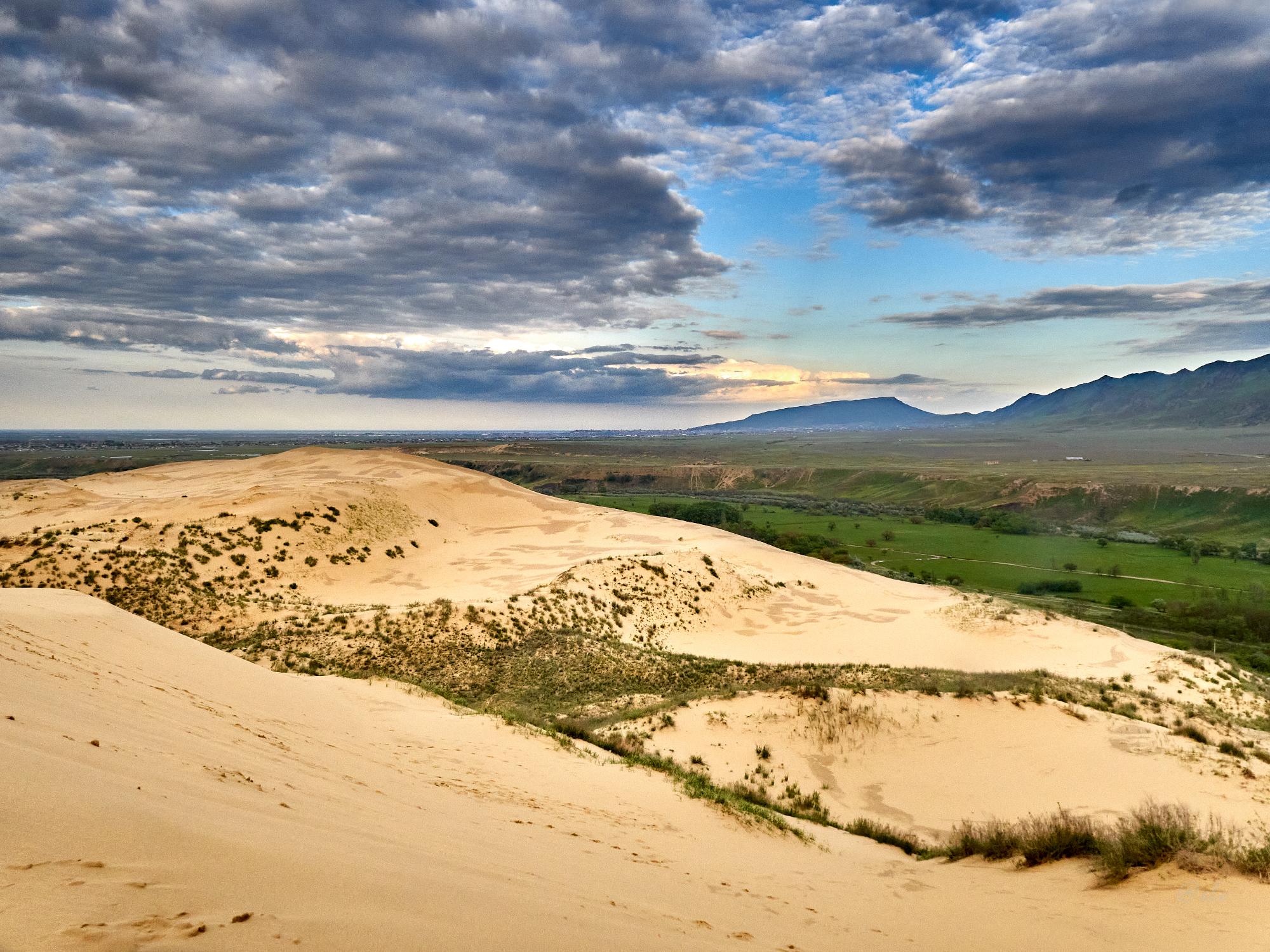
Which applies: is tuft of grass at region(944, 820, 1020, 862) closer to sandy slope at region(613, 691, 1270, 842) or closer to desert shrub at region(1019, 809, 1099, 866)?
desert shrub at region(1019, 809, 1099, 866)

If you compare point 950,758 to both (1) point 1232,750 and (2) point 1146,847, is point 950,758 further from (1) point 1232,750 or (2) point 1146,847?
(2) point 1146,847

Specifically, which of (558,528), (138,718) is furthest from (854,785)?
(558,528)

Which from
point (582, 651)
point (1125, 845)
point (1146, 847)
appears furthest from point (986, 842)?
point (582, 651)

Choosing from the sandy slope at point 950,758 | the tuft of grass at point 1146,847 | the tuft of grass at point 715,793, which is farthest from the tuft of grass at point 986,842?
the tuft of grass at point 715,793

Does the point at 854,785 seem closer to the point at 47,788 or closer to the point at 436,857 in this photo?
the point at 436,857

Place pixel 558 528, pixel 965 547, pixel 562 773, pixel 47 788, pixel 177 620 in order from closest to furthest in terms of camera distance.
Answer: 1. pixel 47 788
2. pixel 562 773
3. pixel 177 620
4. pixel 558 528
5. pixel 965 547

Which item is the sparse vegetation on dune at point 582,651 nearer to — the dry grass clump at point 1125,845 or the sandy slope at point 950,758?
the dry grass clump at point 1125,845
